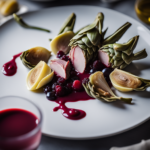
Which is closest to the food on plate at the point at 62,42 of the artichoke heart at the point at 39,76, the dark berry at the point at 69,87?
the artichoke heart at the point at 39,76

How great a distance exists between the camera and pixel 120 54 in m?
1.50

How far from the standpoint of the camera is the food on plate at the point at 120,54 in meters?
1.48

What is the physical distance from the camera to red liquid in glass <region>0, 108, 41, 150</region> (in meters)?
0.89

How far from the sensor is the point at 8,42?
1.81 meters

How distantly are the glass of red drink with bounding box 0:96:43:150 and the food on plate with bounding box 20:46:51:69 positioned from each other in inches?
21.5

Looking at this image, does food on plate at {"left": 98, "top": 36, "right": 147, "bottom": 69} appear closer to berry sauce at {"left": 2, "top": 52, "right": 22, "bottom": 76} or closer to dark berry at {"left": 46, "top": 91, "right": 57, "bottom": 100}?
dark berry at {"left": 46, "top": 91, "right": 57, "bottom": 100}

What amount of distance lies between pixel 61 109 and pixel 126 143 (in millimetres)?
395

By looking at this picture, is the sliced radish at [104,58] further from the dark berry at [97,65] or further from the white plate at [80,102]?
the white plate at [80,102]

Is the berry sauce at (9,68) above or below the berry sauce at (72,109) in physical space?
above

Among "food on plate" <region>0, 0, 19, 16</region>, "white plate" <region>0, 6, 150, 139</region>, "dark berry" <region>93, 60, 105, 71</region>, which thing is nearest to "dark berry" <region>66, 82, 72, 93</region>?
"white plate" <region>0, 6, 150, 139</region>

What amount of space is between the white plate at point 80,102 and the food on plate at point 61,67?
0.19 metres

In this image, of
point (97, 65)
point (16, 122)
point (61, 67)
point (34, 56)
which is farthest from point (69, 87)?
point (16, 122)

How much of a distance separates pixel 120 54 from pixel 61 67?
1.29 feet

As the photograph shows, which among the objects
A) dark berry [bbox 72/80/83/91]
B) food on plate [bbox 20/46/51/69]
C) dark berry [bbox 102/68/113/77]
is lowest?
dark berry [bbox 102/68/113/77]
